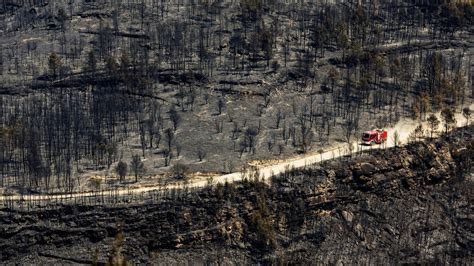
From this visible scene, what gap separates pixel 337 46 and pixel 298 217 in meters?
51.7

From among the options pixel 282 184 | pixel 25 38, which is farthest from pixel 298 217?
pixel 25 38

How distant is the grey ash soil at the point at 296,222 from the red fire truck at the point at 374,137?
9.41 feet

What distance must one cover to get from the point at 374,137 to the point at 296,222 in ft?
68.5

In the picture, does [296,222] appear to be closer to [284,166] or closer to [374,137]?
[284,166]

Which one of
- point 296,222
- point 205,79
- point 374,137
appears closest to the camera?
point 296,222

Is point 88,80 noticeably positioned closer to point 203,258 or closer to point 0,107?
point 0,107

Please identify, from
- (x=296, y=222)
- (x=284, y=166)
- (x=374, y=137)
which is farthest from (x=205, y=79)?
(x=296, y=222)

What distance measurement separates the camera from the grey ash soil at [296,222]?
100000mm

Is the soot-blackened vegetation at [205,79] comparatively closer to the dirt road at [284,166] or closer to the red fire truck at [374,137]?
the dirt road at [284,166]

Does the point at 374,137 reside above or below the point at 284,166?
above

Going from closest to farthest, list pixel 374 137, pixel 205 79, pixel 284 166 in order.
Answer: pixel 284 166
pixel 374 137
pixel 205 79

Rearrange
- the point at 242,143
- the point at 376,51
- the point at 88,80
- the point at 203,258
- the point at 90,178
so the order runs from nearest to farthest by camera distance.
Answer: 1. the point at 203,258
2. the point at 90,178
3. the point at 242,143
4. the point at 88,80
5. the point at 376,51

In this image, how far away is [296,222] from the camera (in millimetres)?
106562

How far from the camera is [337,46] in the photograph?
149875mm
